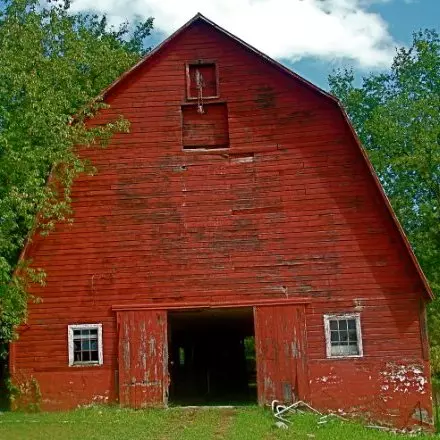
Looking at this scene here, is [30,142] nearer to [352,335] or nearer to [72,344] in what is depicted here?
[72,344]

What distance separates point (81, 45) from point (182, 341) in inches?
540

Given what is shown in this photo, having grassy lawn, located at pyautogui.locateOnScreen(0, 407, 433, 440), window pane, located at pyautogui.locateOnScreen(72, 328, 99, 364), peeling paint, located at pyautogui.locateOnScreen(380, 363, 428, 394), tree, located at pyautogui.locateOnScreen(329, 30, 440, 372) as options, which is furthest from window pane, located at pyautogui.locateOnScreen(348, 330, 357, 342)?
tree, located at pyautogui.locateOnScreen(329, 30, 440, 372)

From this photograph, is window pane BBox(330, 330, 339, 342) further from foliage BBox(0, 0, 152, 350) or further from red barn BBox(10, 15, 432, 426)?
foliage BBox(0, 0, 152, 350)

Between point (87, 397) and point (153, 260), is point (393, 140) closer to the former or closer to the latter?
point (153, 260)

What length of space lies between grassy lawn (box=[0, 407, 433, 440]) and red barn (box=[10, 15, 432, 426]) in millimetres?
868

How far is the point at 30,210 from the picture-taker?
1658 centimetres

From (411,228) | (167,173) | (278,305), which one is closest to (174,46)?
(167,173)

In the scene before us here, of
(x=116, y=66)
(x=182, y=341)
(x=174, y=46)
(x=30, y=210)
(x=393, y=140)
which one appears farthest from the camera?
(x=393, y=140)

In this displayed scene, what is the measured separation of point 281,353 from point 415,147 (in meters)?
18.1

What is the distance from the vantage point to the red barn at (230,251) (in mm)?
16484

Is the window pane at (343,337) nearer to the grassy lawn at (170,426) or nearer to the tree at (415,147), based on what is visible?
the grassy lawn at (170,426)

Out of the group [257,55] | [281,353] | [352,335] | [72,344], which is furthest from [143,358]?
[257,55]

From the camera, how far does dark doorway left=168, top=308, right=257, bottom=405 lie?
74.2ft

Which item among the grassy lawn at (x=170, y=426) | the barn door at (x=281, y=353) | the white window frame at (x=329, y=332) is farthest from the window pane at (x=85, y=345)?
the white window frame at (x=329, y=332)
